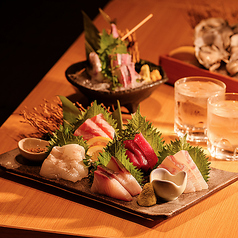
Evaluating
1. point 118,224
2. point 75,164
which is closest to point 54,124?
point 75,164

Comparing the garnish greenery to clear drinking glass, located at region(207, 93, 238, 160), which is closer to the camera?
clear drinking glass, located at region(207, 93, 238, 160)

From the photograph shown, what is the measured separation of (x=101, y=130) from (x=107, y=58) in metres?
0.62

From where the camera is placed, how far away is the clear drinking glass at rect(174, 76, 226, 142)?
190 cm

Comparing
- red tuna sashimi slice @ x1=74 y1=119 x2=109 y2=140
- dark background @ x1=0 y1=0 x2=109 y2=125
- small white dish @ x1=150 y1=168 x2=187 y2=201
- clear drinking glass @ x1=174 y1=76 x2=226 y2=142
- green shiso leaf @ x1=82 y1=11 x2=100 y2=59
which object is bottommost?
dark background @ x1=0 y1=0 x2=109 y2=125

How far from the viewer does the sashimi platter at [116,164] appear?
142 centimetres

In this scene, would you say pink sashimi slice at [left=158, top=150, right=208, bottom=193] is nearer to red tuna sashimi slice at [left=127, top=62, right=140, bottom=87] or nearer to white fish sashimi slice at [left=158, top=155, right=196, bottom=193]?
white fish sashimi slice at [left=158, top=155, right=196, bottom=193]

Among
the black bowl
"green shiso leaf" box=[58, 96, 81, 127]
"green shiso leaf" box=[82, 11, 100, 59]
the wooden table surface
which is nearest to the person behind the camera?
the wooden table surface

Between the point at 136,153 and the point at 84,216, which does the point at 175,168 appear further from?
the point at 84,216

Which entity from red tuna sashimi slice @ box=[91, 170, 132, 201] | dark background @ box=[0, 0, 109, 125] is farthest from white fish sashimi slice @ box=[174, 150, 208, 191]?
dark background @ box=[0, 0, 109, 125]

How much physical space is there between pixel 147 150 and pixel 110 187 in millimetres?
241

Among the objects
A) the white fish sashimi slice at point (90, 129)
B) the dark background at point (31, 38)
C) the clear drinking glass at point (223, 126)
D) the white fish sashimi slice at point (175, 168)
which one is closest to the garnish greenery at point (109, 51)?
the white fish sashimi slice at point (90, 129)

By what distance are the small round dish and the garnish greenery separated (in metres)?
0.57

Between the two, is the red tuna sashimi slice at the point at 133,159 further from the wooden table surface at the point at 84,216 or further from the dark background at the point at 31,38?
the dark background at the point at 31,38

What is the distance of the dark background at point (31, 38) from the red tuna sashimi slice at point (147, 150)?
222 cm
